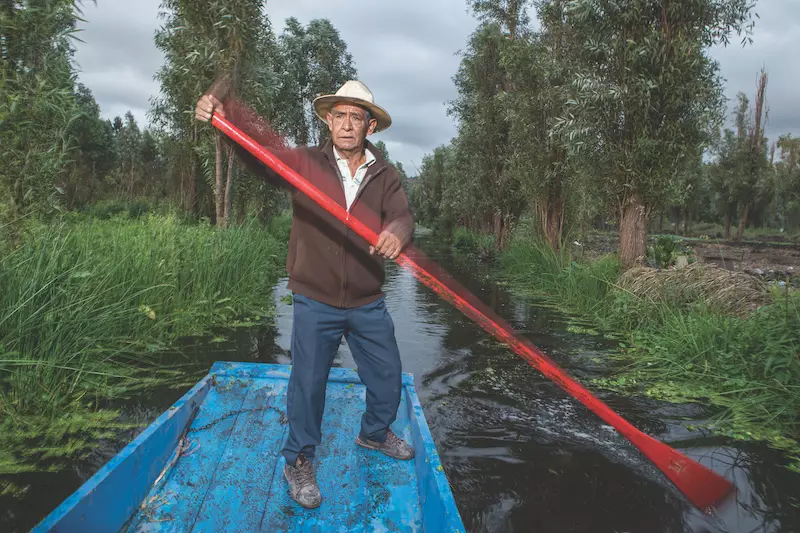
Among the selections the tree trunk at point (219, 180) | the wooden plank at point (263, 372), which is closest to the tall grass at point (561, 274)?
the wooden plank at point (263, 372)

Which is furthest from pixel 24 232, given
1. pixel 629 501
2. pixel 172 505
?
pixel 629 501

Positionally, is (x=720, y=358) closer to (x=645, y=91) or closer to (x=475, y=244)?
(x=645, y=91)

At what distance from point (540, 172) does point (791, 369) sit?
32.8 ft

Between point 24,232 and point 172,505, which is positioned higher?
point 24,232

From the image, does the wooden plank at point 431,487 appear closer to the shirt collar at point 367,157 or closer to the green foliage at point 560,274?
the shirt collar at point 367,157

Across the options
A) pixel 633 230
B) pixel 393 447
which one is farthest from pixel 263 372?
pixel 633 230

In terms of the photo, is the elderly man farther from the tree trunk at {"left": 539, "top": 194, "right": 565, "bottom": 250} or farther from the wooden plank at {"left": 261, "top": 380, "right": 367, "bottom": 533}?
the tree trunk at {"left": 539, "top": 194, "right": 565, "bottom": 250}

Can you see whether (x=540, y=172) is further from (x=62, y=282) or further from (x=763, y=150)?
(x=763, y=150)

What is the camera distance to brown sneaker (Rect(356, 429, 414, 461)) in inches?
112

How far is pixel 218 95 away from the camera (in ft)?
9.13

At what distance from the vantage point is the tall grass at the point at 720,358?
4055mm

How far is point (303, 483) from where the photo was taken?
97.0 inches

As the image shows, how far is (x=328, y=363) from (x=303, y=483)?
60 centimetres

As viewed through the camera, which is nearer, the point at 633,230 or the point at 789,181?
the point at 633,230
